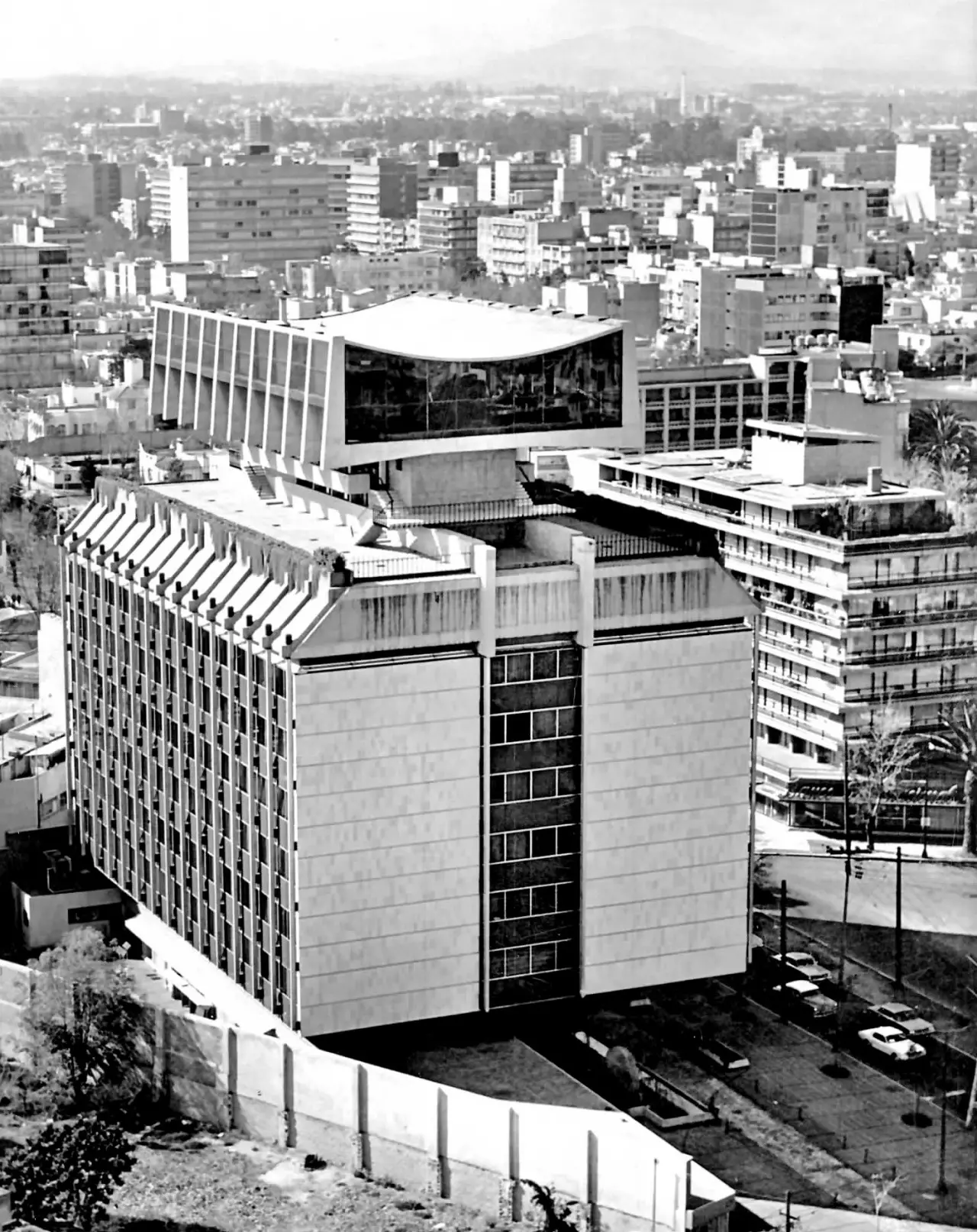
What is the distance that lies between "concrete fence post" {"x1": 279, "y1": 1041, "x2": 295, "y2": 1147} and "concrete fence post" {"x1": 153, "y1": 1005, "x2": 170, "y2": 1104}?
2.21 m

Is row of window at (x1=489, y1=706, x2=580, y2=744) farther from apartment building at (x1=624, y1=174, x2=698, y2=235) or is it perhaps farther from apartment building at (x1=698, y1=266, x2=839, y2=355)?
apartment building at (x1=624, y1=174, x2=698, y2=235)

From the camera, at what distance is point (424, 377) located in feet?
108

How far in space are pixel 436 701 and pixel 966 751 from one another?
1293 cm

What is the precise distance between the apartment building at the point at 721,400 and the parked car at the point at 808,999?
132 ft

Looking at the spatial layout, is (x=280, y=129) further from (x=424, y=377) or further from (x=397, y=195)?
(x=424, y=377)

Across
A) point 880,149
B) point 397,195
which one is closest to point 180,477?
point 397,195

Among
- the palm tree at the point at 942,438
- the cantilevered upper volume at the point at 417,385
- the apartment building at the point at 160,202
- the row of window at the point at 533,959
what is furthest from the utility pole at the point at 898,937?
the apartment building at the point at 160,202

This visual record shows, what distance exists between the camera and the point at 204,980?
3250 centimetres

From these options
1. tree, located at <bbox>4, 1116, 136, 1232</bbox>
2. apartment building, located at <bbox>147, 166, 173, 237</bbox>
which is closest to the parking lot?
tree, located at <bbox>4, 1116, 136, 1232</bbox>

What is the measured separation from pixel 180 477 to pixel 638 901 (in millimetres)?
25249

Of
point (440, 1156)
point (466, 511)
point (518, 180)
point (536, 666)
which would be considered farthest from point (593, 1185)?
point (518, 180)

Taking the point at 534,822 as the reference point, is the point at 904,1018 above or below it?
below

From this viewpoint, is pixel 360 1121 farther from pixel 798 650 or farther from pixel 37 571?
pixel 37 571

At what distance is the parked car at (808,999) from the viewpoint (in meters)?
A: 31.3
